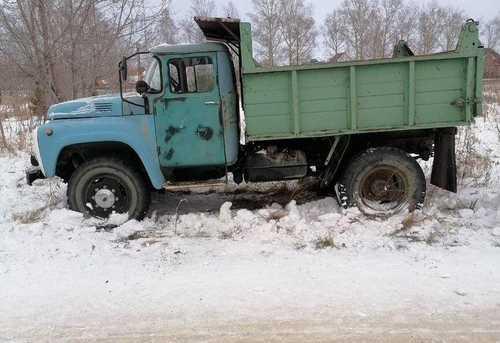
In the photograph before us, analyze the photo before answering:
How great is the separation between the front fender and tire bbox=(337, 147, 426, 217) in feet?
8.04

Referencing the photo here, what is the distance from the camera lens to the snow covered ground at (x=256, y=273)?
3.37m

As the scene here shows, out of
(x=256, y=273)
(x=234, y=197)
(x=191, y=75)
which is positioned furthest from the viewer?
(x=234, y=197)

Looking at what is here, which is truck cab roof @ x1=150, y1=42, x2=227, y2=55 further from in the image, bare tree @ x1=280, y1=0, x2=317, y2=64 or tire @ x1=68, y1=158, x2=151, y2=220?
bare tree @ x1=280, y1=0, x2=317, y2=64

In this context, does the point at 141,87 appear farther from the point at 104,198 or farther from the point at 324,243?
the point at 324,243

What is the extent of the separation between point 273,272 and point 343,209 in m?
1.85

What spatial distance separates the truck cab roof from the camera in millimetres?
5516

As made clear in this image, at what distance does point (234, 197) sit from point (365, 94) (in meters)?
2.59

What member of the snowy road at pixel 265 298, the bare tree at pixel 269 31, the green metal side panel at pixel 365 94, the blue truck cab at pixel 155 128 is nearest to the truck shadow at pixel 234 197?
the blue truck cab at pixel 155 128

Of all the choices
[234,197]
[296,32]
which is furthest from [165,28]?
[296,32]

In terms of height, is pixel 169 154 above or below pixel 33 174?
above

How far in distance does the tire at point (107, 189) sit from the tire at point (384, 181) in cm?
256

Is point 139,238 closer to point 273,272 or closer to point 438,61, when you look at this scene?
point 273,272

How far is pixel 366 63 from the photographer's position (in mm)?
5312

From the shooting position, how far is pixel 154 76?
574 centimetres
